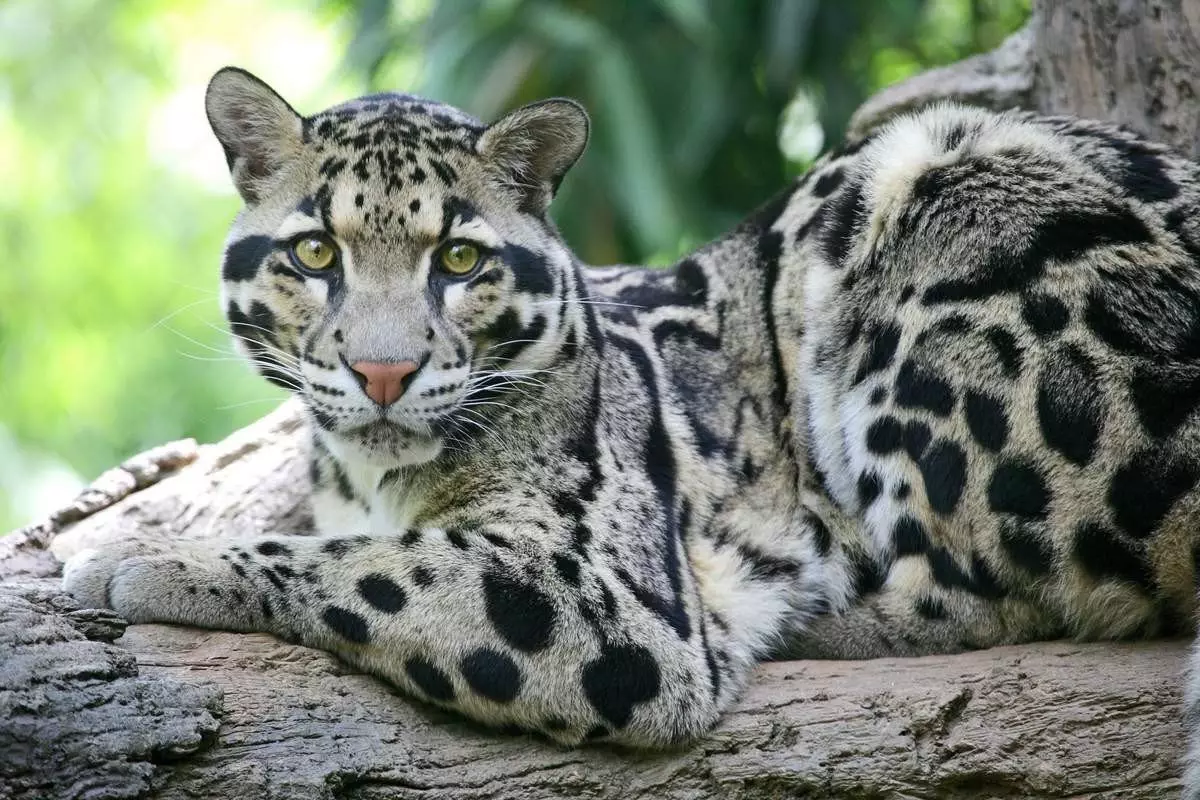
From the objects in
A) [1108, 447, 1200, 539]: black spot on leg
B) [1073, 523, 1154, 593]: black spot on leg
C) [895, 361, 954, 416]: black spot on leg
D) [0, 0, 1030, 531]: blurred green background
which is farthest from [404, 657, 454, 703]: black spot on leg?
[0, 0, 1030, 531]: blurred green background

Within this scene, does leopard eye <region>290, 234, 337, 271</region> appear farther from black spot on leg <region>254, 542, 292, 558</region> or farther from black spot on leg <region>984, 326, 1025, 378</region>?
black spot on leg <region>984, 326, 1025, 378</region>

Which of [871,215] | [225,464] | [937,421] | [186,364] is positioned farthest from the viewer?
[186,364]

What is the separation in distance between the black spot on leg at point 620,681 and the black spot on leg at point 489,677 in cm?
28

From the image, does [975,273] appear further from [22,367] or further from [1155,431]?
[22,367]

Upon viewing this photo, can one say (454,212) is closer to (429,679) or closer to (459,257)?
(459,257)

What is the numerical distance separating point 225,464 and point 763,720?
3916 millimetres

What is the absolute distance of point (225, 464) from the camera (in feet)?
26.5

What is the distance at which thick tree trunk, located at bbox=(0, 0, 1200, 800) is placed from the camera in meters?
4.79

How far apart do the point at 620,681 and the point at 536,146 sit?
2.39m

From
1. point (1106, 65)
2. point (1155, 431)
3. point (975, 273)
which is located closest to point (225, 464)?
point (975, 273)

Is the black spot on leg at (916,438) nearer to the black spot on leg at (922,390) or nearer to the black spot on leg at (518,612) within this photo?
the black spot on leg at (922,390)

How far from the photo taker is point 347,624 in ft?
17.3

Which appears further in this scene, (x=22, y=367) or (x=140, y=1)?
(x=140, y=1)

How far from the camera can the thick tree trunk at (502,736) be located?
479cm
